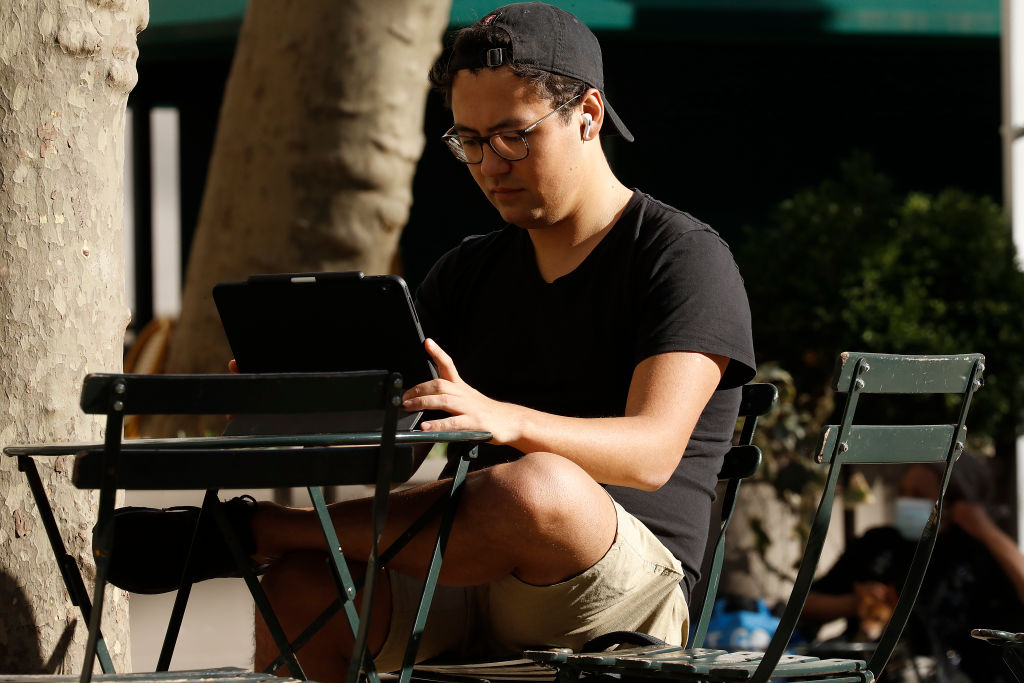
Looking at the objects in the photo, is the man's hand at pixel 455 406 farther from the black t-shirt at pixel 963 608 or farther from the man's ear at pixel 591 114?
the black t-shirt at pixel 963 608

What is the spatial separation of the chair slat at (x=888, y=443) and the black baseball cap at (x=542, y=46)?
0.95 m

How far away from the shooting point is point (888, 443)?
7.27 ft

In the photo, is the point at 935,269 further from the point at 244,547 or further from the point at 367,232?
the point at 244,547

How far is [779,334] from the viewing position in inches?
231

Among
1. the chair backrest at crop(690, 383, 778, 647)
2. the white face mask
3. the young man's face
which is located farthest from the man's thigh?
the white face mask

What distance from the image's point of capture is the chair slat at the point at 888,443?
2.13 metres

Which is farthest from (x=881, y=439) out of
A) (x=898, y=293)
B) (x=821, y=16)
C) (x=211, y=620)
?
(x=821, y=16)

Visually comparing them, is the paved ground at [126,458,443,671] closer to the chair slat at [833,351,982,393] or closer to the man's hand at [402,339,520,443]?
the man's hand at [402,339,520,443]

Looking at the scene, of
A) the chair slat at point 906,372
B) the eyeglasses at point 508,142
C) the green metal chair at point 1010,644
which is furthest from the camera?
the eyeglasses at point 508,142

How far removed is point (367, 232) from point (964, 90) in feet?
16.2

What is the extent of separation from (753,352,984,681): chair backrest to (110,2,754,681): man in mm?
349

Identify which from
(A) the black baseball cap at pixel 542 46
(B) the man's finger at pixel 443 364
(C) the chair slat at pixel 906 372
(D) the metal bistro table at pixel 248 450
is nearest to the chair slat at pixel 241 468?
(D) the metal bistro table at pixel 248 450

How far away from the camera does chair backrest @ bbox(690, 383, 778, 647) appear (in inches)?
108

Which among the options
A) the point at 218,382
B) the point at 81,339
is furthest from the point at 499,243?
the point at 218,382
